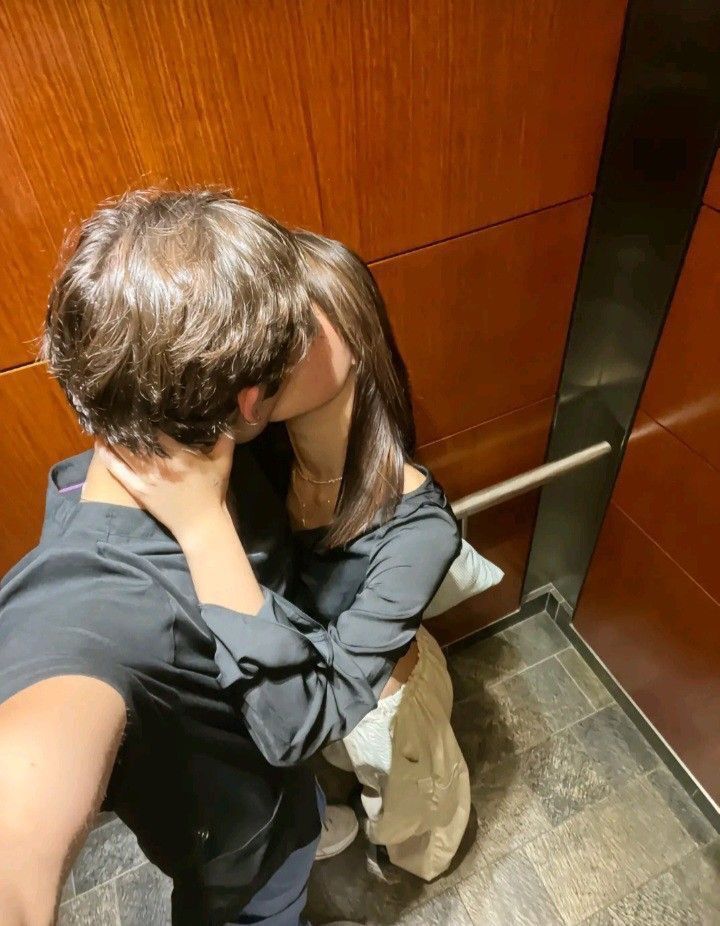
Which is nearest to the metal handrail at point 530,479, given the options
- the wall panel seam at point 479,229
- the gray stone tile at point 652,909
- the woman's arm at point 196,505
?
the wall panel seam at point 479,229

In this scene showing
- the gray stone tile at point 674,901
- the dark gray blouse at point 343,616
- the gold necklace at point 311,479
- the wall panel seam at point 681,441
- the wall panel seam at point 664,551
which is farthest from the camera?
the gray stone tile at point 674,901

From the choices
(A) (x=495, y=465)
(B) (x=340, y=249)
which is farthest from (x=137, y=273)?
(A) (x=495, y=465)

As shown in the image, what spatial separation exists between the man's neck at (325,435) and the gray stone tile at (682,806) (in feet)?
3.94

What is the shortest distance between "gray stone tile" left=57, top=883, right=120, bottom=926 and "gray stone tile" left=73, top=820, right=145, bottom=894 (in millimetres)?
20

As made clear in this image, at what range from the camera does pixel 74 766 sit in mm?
450

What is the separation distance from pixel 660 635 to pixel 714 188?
2.83 feet

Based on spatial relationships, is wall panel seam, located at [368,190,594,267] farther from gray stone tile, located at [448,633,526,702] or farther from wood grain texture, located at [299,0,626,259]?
gray stone tile, located at [448,633,526,702]

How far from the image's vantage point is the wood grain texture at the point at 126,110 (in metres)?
0.54

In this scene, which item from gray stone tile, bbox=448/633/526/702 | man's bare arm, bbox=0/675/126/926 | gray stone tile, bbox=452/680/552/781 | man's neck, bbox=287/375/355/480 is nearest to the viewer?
man's bare arm, bbox=0/675/126/926

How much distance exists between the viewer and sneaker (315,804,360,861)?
4.50 ft

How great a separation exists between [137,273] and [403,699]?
76 cm

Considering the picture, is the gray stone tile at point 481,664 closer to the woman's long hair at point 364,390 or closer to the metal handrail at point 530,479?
the metal handrail at point 530,479

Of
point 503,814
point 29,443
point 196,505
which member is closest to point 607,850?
point 503,814

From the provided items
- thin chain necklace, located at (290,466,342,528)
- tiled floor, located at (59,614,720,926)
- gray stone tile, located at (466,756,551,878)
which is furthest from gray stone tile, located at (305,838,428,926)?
thin chain necklace, located at (290,466,342,528)
